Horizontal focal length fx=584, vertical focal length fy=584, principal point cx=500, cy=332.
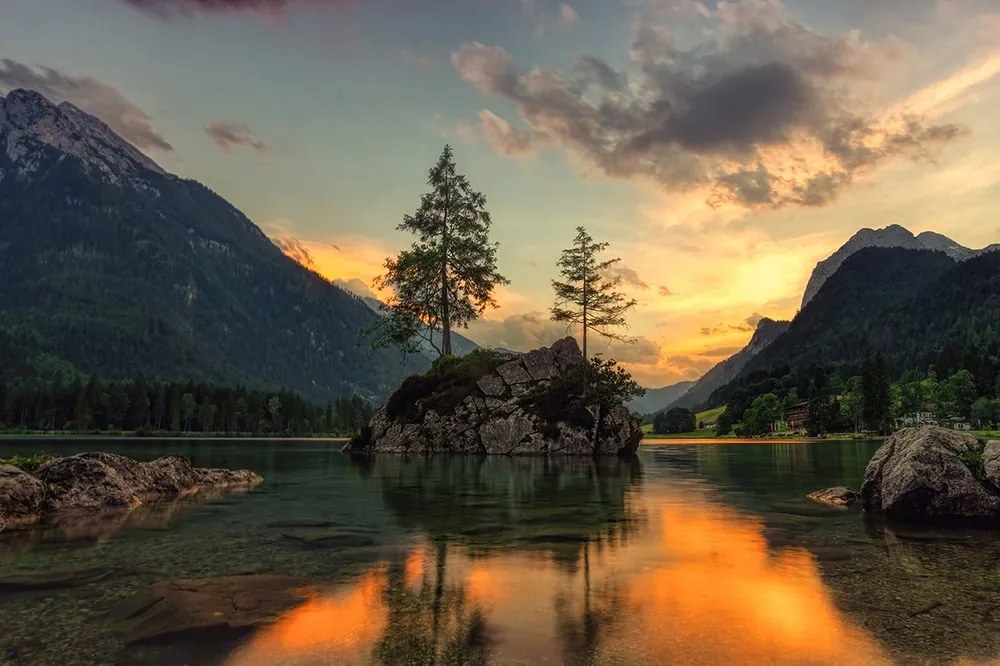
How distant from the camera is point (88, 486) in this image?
20.4 meters

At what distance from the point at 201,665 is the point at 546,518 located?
491 inches

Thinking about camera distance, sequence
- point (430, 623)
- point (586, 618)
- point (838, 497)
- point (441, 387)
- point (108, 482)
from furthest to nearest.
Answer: point (441, 387) < point (838, 497) < point (108, 482) < point (586, 618) < point (430, 623)

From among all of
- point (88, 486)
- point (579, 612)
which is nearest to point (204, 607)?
point (579, 612)

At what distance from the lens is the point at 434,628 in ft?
25.3

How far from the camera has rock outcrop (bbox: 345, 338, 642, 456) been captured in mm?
60469

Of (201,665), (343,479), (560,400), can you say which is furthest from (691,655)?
(560,400)

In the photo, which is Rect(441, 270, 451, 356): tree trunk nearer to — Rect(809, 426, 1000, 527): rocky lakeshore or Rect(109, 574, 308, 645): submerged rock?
Rect(809, 426, 1000, 527): rocky lakeshore

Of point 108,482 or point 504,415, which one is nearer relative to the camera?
point 108,482

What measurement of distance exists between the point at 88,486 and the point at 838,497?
89.3 feet

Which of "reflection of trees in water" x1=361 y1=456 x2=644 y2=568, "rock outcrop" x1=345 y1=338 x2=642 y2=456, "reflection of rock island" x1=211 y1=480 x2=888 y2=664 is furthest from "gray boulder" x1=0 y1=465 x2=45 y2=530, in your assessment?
"rock outcrop" x1=345 y1=338 x2=642 y2=456

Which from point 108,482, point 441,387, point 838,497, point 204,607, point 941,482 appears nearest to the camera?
point 204,607

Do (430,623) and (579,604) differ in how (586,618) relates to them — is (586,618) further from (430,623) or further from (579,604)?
(430,623)

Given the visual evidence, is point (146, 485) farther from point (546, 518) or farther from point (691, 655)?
point (691, 655)

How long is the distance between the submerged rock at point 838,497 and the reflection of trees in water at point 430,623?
17.5m
